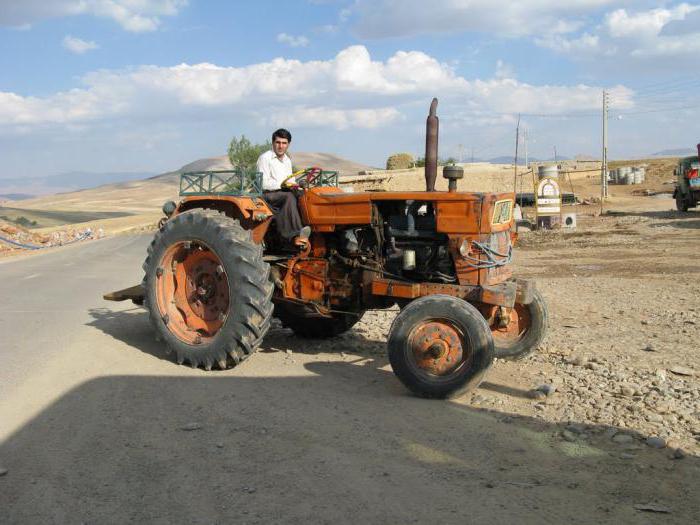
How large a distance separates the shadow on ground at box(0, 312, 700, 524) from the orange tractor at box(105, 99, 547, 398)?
527 millimetres

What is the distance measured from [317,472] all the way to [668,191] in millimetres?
41526

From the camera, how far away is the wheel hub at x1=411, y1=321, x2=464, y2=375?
17.8 ft

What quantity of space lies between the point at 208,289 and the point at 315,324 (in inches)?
50.6

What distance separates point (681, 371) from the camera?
6129 mm

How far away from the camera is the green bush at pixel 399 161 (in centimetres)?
5531

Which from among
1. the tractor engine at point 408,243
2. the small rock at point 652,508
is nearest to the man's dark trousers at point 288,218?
the tractor engine at point 408,243

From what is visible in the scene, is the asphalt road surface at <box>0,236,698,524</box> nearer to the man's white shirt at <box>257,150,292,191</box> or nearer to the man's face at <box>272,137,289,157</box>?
the man's white shirt at <box>257,150,292,191</box>

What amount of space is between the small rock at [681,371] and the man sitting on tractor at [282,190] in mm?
3393

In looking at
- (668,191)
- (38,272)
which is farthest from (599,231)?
(668,191)

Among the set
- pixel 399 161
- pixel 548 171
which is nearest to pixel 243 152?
pixel 399 161

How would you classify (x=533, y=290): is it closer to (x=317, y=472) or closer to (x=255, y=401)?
(x=255, y=401)

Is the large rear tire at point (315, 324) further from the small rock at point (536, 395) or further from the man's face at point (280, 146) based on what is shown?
the small rock at point (536, 395)

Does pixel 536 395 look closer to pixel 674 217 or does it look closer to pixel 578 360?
pixel 578 360

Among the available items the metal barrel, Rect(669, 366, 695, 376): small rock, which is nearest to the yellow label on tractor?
Rect(669, 366, 695, 376): small rock
